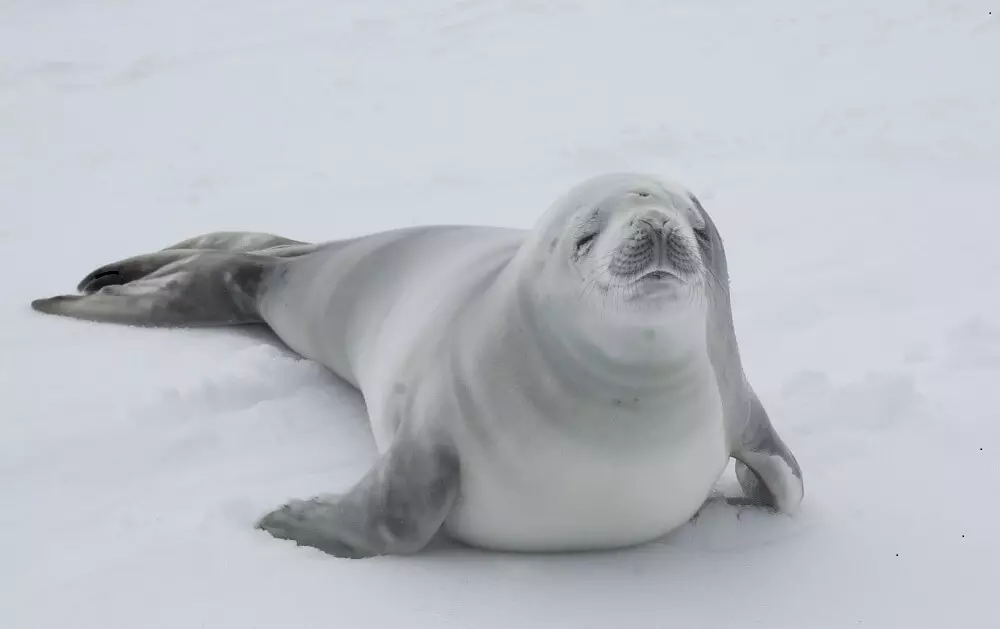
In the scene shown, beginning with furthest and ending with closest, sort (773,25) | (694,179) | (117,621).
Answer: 1. (773,25)
2. (694,179)
3. (117,621)

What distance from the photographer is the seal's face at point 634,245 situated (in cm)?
215

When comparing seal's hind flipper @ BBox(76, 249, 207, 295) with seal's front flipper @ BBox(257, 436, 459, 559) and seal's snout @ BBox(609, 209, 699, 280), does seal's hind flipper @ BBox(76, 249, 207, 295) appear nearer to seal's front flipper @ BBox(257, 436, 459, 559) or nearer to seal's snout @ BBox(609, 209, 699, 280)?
seal's front flipper @ BBox(257, 436, 459, 559)

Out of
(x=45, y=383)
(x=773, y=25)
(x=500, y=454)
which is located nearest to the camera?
(x=500, y=454)

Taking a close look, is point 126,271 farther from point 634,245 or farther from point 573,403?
point 634,245

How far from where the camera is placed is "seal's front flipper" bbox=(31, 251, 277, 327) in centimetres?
407

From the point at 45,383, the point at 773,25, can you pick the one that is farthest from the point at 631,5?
the point at 45,383

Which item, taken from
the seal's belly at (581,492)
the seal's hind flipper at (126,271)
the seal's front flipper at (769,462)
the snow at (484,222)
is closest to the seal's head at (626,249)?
the seal's belly at (581,492)

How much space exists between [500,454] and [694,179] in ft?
12.6

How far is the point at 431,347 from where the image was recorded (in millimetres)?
2713

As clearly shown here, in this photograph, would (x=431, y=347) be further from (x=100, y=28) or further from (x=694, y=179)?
(x=100, y=28)

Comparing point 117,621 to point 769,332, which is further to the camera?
point 769,332

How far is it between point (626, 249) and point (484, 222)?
3.21 meters

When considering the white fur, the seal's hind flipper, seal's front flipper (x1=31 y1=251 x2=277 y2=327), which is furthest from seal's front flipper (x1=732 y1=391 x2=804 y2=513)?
the seal's hind flipper

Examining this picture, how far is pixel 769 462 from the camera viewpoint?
8.76 feet
